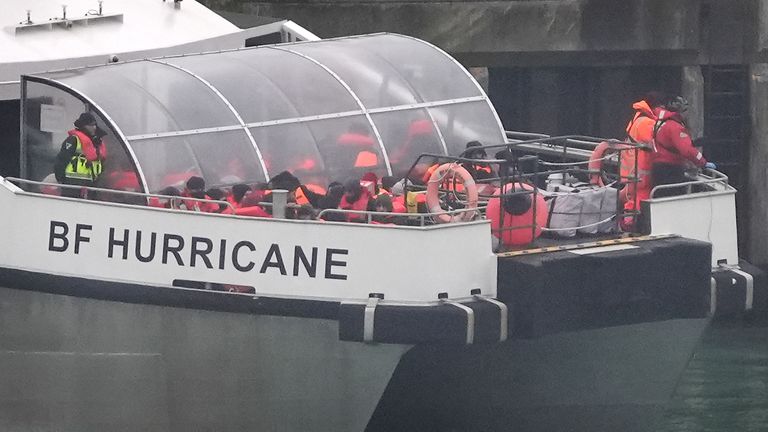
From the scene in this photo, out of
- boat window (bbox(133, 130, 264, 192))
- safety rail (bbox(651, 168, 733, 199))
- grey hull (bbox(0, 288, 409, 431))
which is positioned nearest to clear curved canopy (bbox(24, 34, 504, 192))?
boat window (bbox(133, 130, 264, 192))

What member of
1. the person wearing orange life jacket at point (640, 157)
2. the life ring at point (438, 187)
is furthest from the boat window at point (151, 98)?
the person wearing orange life jacket at point (640, 157)

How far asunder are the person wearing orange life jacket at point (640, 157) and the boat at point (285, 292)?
19.0 inches

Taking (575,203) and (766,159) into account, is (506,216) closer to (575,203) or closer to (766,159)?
(575,203)

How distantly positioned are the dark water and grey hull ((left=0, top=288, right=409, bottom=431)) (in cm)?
393

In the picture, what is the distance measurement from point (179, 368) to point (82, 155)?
1.70 meters

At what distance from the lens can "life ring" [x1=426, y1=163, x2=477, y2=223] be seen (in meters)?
12.8

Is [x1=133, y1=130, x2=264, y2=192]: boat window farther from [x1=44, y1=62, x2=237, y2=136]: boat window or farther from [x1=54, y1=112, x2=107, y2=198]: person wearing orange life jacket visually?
[x1=54, y1=112, x2=107, y2=198]: person wearing orange life jacket

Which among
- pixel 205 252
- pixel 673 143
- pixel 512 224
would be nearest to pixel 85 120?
pixel 205 252

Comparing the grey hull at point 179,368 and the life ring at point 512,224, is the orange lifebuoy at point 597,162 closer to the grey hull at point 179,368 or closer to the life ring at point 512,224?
the life ring at point 512,224

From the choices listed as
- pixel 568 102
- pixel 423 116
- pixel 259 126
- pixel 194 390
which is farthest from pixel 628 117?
pixel 194 390

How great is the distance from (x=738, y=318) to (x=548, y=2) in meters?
3.88

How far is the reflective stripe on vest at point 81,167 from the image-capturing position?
43.7 feet

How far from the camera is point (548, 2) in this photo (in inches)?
798

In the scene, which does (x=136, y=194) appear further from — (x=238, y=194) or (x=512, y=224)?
(x=512, y=224)
